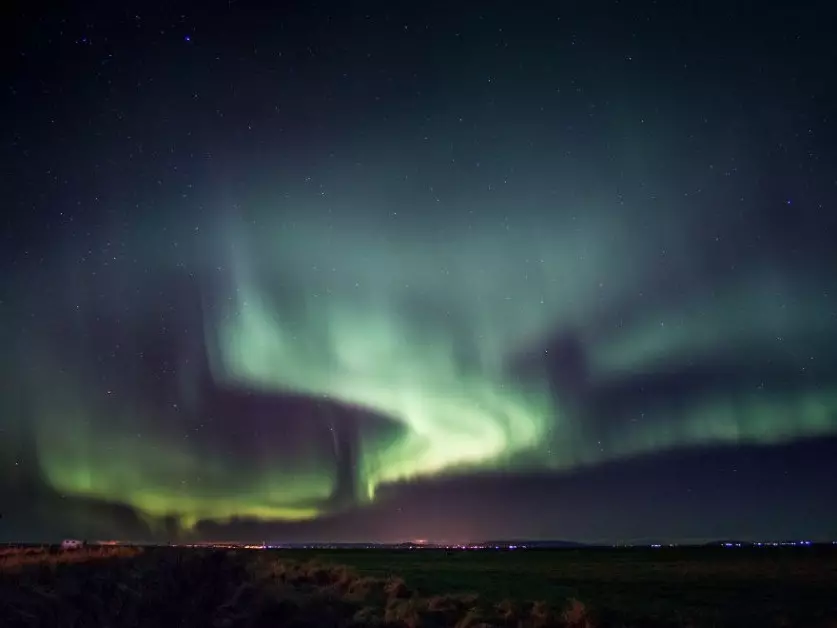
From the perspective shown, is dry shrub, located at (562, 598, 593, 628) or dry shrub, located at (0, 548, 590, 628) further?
dry shrub, located at (562, 598, 593, 628)

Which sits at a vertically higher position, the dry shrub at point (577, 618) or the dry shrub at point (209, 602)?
the dry shrub at point (209, 602)

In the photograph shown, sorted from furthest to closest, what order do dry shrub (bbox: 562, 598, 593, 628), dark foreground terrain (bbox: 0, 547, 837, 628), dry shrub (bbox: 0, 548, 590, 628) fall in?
dry shrub (bbox: 562, 598, 593, 628) → dark foreground terrain (bbox: 0, 547, 837, 628) → dry shrub (bbox: 0, 548, 590, 628)

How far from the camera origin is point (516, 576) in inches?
1329

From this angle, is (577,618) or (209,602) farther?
(577,618)

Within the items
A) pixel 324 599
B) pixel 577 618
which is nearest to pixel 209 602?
pixel 324 599

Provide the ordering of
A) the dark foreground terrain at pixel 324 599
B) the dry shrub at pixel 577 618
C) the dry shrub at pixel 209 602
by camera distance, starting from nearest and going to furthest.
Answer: the dry shrub at pixel 209 602 → the dark foreground terrain at pixel 324 599 → the dry shrub at pixel 577 618

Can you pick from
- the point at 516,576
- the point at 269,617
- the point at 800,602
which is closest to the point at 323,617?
the point at 269,617

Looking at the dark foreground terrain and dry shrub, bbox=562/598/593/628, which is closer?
the dark foreground terrain

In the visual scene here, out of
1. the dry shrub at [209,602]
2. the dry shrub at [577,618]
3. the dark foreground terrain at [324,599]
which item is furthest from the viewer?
the dry shrub at [577,618]

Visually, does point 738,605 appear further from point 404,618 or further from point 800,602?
point 404,618

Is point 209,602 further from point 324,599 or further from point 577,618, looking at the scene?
point 577,618

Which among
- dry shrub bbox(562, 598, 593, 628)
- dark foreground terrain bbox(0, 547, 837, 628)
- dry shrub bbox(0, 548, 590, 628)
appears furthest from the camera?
dry shrub bbox(562, 598, 593, 628)

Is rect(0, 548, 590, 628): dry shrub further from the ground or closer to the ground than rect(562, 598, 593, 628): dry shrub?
further from the ground

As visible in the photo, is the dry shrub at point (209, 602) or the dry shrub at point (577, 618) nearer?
the dry shrub at point (209, 602)
